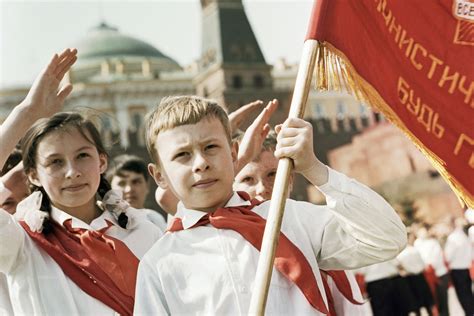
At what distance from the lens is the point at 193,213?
2.16 meters

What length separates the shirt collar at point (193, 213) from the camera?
7.03ft

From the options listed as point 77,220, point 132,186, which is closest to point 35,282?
point 77,220

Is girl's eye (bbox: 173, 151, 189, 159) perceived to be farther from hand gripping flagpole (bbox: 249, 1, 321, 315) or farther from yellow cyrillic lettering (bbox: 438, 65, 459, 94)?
yellow cyrillic lettering (bbox: 438, 65, 459, 94)

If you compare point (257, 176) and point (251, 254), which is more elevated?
point (251, 254)

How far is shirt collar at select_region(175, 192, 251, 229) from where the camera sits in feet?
7.03

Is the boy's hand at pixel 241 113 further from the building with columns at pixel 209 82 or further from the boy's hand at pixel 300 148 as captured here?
the building with columns at pixel 209 82

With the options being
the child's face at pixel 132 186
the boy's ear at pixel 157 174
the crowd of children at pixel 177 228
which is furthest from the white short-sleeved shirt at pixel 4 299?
the child's face at pixel 132 186

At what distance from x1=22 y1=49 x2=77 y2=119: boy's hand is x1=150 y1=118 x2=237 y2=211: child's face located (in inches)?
18.0

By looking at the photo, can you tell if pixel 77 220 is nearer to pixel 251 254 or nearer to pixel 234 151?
pixel 234 151

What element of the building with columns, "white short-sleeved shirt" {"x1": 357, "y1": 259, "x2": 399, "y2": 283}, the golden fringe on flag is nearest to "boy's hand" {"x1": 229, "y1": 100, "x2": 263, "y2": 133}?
the golden fringe on flag

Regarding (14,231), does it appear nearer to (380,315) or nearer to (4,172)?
(4,172)

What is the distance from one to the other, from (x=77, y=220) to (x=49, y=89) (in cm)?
41

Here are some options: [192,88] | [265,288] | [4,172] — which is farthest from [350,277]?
[192,88]

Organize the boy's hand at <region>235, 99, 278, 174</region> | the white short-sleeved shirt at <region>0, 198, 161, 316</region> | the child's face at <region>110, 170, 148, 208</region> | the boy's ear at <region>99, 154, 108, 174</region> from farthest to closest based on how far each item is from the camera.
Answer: the child's face at <region>110, 170, 148, 208</region>
the boy's hand at <region>235, 99, 278, 174</region>
the boy's ear at <region>99, 154, 108, 174</region>
the white short-sleeved shirt at <region>0, 198, 161, 316</region>
